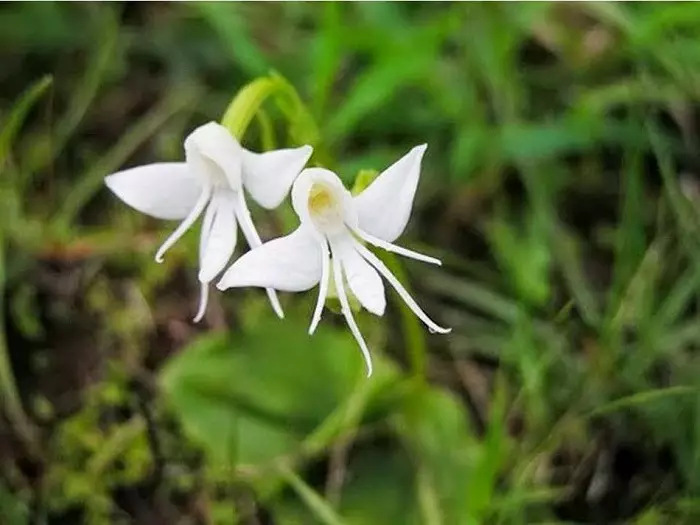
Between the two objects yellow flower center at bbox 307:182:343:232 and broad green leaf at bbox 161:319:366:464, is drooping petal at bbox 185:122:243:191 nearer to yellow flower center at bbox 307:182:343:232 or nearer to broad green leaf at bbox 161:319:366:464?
yellow flower center at bbox 307:182:343:232

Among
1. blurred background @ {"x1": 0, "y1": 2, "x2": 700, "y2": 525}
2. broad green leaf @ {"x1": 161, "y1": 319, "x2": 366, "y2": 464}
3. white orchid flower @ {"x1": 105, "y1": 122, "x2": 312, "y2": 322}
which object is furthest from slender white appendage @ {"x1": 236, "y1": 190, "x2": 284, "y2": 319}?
broad green leaf @ {"x1": 161, "y1": 319, "x2": 366, "y2": 464}

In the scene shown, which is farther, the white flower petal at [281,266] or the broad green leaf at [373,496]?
the broad green leaf at [373,496]

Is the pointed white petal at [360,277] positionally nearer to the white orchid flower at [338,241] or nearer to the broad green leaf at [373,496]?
the white orchid flower at [338,241]

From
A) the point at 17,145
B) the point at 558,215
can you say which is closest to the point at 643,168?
the point at 558,215

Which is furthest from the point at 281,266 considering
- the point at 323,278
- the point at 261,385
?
the point at 261,385

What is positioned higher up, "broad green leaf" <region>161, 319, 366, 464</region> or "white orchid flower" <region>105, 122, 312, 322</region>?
"white orchid flower" <region>105, 122, 312, 322</region>

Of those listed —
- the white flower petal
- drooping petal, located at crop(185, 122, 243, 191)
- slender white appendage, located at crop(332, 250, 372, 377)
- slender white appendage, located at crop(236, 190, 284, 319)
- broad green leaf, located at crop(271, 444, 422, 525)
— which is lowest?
broad green leaf, located at crop(271, 444, 422, 525)

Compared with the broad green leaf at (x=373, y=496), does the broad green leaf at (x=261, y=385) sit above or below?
above

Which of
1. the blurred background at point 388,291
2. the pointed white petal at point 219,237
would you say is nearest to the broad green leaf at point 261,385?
the blurred background at point 388,291
